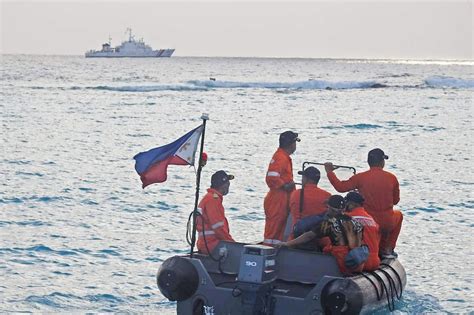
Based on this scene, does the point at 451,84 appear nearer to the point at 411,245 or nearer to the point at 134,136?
the point at 134,136

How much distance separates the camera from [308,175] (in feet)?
30.9

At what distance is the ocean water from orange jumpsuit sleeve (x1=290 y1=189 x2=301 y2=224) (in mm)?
1214

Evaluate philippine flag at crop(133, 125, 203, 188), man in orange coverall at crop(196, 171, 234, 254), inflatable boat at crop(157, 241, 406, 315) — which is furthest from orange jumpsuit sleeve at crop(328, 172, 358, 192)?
philippine flag at crop(133, 125, 203, 188)

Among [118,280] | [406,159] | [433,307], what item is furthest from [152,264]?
[406,159]

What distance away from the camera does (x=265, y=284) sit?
343 inches

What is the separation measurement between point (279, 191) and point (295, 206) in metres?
0.38

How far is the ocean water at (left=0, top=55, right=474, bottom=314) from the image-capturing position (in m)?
12.2

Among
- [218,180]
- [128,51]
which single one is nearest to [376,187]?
[218,180]

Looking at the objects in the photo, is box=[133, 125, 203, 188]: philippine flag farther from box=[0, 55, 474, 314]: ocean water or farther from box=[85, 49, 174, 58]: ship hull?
box=[85, 49, 174, 58]: ship hull

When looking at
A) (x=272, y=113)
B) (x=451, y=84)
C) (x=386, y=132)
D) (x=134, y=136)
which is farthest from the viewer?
(x=451, y=84)

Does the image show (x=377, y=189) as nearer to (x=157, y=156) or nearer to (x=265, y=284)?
(x=265, y=284)

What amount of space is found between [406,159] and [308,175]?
18580 millimetres

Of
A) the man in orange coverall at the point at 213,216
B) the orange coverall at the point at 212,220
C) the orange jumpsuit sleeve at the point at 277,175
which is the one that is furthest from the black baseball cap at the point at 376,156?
the orange coverall at the point at 212,220

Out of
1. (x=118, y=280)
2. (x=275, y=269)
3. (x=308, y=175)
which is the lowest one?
(x=118, y=280)
